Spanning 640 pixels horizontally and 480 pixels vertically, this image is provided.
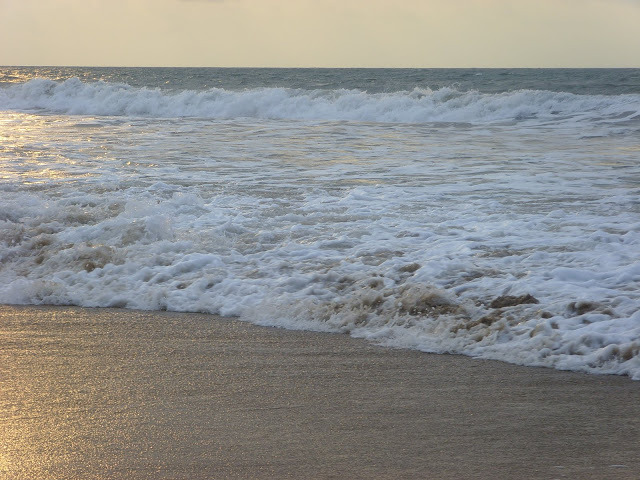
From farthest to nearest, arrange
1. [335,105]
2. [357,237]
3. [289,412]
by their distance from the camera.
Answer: [335,105], [357,237], [289,412]

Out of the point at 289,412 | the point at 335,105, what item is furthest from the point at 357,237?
the point at 335,105

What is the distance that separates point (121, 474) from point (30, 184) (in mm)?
6834

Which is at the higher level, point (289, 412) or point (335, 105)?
point (335, 105)

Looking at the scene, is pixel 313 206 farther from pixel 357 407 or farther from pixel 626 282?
pixel 357 407

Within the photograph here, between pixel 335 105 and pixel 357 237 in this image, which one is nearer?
pixel 357 237

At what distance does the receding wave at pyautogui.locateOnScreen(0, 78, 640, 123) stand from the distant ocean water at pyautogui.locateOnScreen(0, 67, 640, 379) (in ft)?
23.3

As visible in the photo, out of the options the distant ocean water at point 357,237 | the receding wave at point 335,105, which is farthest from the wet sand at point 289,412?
the receding wave at point 335,105

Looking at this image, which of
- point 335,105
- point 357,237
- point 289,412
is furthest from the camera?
point 335,105

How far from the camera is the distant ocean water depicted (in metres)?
4.19

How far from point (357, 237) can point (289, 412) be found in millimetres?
3111

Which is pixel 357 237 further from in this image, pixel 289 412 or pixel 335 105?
pixel 335 105

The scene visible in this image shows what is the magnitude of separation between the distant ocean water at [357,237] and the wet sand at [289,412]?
0.40m

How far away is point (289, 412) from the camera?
3053 mm

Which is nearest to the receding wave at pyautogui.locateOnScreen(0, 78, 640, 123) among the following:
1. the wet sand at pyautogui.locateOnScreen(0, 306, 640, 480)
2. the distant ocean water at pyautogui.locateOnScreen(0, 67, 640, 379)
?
the distant ocean water at pyautogui.locateOnScreen(0, 67, 640, 379)
